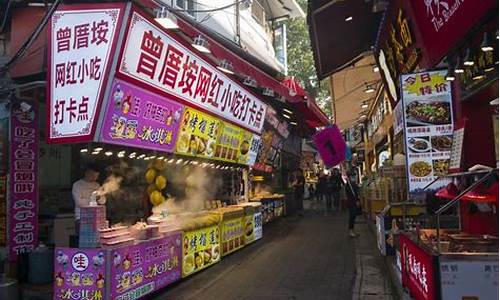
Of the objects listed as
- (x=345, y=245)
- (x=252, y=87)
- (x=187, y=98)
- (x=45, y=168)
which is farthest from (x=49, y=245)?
(x=345, y=245)

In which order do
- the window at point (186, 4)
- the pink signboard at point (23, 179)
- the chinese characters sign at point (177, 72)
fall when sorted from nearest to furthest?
the chinese characters sign at point (177, 72) < the pink signboard at point (23, 179) < the window at point (186, 4)

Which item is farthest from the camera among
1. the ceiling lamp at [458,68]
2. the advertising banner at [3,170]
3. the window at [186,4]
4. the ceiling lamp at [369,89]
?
the ceiling lamp at [369,89]

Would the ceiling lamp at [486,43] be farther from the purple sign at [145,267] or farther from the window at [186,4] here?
the window at [186,4]

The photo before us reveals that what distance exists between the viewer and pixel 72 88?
24.7ft

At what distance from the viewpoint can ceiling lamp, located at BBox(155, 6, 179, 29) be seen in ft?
25.0

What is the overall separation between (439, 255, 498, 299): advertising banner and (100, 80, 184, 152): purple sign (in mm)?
4982

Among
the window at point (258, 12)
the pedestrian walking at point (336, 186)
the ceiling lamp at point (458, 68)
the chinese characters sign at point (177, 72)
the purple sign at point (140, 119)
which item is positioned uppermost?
the window at point (258, 12)

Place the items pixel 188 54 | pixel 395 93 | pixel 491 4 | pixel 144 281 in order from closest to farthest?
pixel 491 4 → pixel 144 281 → pixel 188 54 → pixel 395 93

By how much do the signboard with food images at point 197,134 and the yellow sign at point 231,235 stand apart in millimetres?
1965

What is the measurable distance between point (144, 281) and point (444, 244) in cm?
489

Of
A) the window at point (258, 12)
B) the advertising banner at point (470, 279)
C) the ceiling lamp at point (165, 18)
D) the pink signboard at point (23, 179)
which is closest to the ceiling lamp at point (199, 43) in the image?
the ceiling lamp at point (165, 18)

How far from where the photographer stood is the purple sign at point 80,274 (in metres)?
7.45

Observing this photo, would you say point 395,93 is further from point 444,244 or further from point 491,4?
point 491,4

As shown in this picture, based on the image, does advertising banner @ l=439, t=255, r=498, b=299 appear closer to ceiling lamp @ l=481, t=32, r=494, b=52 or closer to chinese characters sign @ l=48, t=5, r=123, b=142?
ceiling lamp @ l=481, t=32, r=494, b=52
